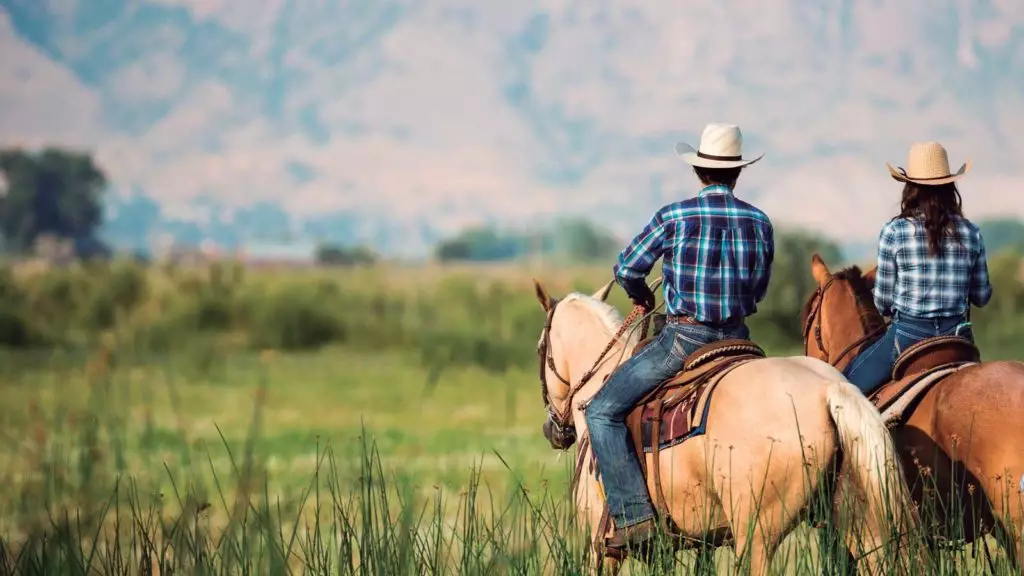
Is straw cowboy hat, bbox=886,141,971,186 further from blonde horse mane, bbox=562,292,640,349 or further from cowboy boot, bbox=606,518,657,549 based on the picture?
cowboy boot, bbox=606,518,657,549

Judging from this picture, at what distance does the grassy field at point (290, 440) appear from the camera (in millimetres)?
4438

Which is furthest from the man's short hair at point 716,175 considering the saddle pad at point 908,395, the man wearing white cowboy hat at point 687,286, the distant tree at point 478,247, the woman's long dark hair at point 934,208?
the distant tree at point 478,247

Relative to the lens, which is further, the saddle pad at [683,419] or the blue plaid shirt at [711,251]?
the blue plaid shirt at [711,251]

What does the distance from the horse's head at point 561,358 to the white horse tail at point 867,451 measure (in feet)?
5.33

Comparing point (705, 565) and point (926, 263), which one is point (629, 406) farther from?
point (926, 263)

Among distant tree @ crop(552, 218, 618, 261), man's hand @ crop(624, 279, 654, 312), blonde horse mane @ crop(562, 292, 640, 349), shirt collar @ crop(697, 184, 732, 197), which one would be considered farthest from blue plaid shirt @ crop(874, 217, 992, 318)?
distant tree @ crop(552, 218, 618, 261)

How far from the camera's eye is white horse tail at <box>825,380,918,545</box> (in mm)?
5172

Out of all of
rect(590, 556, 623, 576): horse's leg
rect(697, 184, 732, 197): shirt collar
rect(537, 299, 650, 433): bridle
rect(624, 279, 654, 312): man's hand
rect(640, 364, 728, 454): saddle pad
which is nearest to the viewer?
rect(640, 364, 728, 454): saddle pad

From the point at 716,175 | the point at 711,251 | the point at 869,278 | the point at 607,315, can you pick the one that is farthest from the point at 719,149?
the point at 869,278

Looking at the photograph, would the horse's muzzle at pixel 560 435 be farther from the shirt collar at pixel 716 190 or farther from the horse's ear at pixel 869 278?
the horse's ear at pixel 869 278

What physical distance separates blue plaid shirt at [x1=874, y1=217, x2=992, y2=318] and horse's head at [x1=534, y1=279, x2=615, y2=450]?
1401 mm

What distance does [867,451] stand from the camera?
5.20 metres

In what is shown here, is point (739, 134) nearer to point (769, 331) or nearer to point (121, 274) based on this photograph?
point (769, 331)

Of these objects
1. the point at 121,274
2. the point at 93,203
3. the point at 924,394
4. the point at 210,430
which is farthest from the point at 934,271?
the point at 93,203
